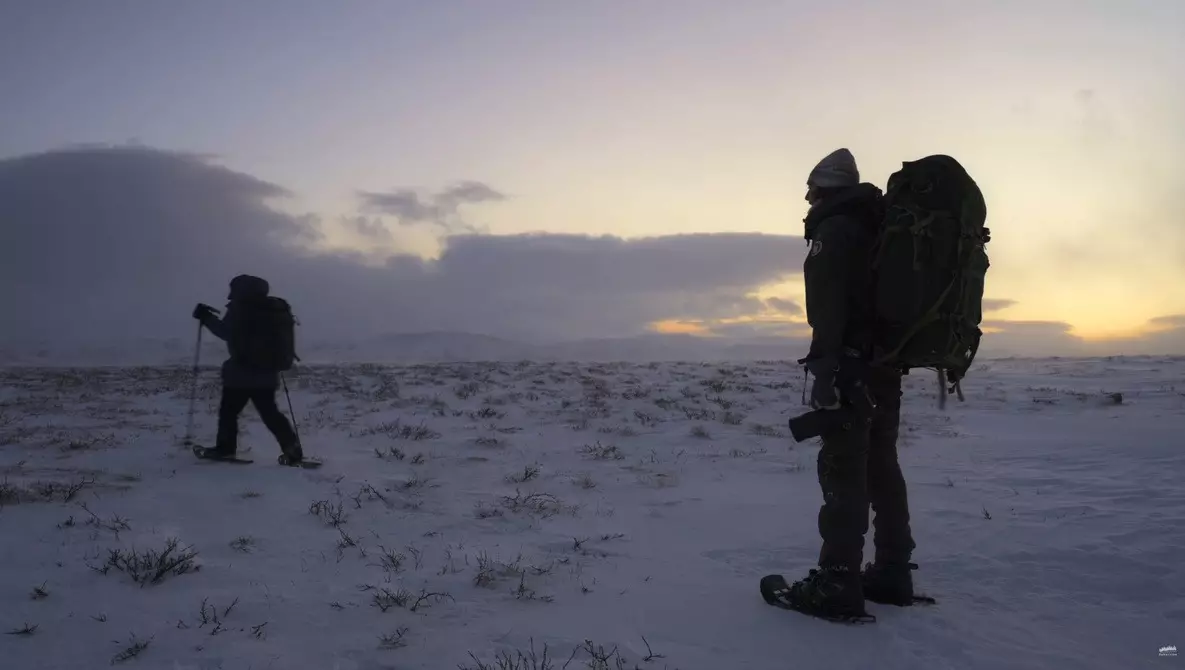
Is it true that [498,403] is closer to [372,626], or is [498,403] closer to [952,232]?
[372,626]

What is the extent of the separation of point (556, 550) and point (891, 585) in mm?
2087

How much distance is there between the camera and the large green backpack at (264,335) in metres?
7.06

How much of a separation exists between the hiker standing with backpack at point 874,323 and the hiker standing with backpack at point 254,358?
18.8 ft

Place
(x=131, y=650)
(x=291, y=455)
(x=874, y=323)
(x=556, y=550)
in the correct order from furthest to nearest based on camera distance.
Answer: (x=291, y=455)
(x=556, y=550)
(x=874, y=323)
(x=131, y=650)

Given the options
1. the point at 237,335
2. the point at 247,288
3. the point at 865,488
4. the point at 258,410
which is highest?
the point at 247,288

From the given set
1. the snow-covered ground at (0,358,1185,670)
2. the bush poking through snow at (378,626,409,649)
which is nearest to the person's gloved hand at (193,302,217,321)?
the snow-covered ground at (0,358,1185,670)

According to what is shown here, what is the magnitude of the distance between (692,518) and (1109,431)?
7.33 m

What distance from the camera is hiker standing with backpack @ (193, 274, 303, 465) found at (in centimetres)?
705

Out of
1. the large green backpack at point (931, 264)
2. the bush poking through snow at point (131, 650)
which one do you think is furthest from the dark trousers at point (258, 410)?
the large green backpack at point (931, 264)

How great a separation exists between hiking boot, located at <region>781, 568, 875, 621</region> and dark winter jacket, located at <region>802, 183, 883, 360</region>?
3.69ft

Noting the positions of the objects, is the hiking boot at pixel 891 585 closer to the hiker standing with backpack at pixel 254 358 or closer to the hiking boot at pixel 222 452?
the hiker standing with backpack at pixel 254 358

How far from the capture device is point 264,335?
7.11 m

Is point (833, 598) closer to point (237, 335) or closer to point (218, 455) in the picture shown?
point (237, 335)

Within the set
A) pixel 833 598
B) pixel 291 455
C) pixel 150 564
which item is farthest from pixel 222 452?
pixel 833 598
